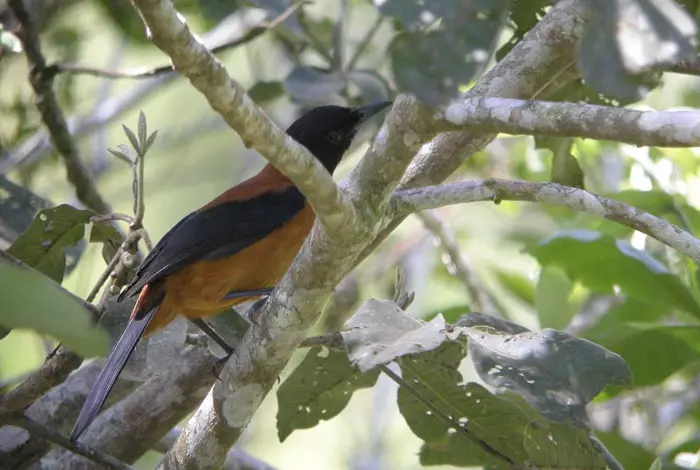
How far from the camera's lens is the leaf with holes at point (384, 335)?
7.14 feet

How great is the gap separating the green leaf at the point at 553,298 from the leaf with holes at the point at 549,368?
53.9 inches

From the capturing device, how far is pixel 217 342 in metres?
3.92

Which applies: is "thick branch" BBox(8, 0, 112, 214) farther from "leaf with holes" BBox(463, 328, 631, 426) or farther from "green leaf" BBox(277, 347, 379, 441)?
"leaf with holes" BBox(463, 328, 631, 426)

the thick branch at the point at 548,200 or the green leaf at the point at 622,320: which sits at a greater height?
the thick branch at the point at 548,200

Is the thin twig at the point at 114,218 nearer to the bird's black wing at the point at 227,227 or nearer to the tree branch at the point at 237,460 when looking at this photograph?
the bird's black wing at the point at 227,227

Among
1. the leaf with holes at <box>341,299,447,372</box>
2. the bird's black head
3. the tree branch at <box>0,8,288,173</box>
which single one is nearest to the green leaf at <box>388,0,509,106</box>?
the leaf with holes at <box>341,299,447,372</box>

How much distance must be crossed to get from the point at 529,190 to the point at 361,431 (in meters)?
5.19

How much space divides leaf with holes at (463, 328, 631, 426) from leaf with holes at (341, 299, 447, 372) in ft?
0.43

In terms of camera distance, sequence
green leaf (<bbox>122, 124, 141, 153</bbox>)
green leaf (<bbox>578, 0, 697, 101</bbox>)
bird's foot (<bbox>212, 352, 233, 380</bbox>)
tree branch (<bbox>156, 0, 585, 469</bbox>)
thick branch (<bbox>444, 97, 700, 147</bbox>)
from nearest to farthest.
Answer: green leaf (<bbox>578, 0, 697, 101</bbox>) → thick branch (<bbox>444, 97, 700, 147</bbox>) → tree branch (<bbox>156, 0, 585, 469</bbox>) → green leaf (<bbox>122, 124, 141, 153</bbox>) → bird's foot (<bbox>212, 352, 233, 380</bbox>)

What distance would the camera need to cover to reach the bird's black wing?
13.1 ft

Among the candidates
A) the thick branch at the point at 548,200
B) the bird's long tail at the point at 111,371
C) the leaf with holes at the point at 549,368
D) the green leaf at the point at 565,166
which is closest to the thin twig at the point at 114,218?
the bird's long tail at the point at 111,371

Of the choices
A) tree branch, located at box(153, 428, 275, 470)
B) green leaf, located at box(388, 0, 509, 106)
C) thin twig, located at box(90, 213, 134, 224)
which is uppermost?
green leaf, located at box(388, 0, 509, 106)

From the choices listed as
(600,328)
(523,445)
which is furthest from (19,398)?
(600,328)

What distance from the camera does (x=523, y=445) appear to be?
2.95 metres
